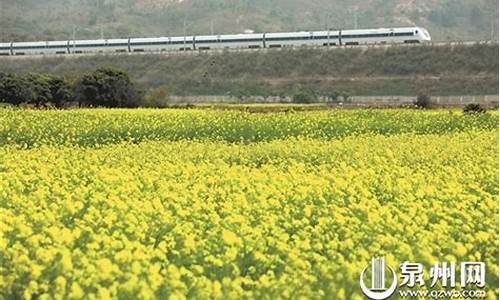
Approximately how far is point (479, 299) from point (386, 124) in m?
15.8

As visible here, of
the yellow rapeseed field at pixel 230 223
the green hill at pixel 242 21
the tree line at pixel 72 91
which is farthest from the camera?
the green hill at pixel 242 21

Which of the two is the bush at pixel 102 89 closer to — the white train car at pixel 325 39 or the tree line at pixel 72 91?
the tree line at pixel 72 91

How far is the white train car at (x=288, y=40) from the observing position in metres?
75.0

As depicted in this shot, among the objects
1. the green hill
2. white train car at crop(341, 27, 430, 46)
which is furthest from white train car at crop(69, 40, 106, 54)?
the green hill

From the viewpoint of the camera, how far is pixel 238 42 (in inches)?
3059

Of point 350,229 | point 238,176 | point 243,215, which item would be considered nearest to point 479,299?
point 350,229

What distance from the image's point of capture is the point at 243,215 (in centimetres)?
736

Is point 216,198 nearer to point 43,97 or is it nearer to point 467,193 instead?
point 467,193

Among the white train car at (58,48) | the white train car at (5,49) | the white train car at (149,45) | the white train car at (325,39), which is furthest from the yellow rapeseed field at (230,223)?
the white train car at (5,49)

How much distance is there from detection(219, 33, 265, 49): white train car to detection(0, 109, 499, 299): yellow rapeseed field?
65.0 metres

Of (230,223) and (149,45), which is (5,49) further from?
(230,223)

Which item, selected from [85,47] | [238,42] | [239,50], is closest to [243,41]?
[238,42]

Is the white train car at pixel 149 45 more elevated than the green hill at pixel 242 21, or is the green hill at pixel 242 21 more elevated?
the green hill at pixel 242 21

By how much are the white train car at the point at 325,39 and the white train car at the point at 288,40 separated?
0.47 meters
